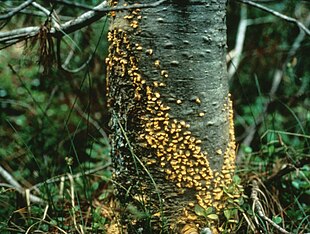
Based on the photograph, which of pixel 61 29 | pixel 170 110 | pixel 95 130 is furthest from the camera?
pixel 95 130

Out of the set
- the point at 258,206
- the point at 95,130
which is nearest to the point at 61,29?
the point at 258,206

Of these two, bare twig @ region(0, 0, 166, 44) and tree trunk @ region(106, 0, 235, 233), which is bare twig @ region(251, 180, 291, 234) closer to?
tree trunk @ region(106, 0, 235, 233)

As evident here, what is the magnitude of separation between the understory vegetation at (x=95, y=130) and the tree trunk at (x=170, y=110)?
0.08m

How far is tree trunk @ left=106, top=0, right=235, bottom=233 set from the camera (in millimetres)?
1264

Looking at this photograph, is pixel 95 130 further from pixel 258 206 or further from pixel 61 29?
pixel 258 206

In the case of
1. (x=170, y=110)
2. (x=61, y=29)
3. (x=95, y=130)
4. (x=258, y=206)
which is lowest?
(x=95, y=130)

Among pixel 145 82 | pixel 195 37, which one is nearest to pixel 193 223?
pixel 145 82

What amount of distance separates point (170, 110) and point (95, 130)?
5.02ft

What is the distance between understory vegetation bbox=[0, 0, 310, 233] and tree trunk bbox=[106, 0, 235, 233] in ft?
0.27

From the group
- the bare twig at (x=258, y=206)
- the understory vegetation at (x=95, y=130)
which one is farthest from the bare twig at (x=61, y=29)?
the bare twig at (x=258, y=206)

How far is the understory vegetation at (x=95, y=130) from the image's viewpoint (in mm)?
1487

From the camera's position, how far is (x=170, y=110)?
130cm

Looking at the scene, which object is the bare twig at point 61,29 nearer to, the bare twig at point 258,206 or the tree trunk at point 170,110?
the tree trunk at point 170,110

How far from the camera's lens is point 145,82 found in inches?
50.7
